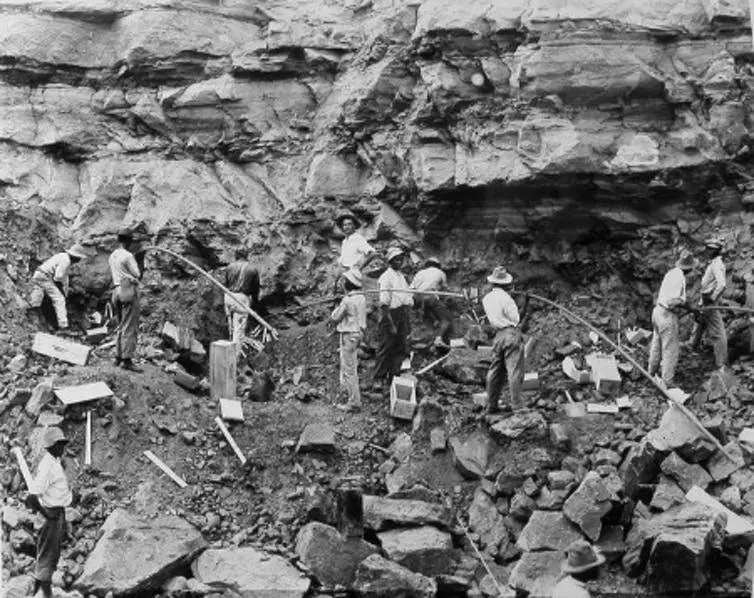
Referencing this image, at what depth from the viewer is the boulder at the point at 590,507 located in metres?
8.99

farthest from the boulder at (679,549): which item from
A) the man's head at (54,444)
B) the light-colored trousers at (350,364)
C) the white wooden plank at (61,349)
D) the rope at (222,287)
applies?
the white wooden plank at (61,349)

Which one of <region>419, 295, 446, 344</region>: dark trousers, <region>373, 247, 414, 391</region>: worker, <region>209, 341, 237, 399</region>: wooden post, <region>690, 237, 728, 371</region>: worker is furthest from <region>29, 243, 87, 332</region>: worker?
<region>690, 237, 728, 371</region>: worker

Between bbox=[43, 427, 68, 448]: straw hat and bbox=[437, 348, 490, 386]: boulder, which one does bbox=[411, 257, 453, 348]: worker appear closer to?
bbox=[437, 348, 490, 386]: boulder

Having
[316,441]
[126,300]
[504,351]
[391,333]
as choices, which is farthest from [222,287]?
[504,351]

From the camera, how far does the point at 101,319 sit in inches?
A: 519

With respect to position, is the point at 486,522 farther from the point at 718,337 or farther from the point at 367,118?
the point at 367,118

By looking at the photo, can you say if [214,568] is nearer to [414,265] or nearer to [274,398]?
[274,398]

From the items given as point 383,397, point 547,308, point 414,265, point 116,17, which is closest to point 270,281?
point 414,265

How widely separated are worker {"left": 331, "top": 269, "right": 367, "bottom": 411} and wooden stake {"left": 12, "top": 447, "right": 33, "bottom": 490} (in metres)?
3.63

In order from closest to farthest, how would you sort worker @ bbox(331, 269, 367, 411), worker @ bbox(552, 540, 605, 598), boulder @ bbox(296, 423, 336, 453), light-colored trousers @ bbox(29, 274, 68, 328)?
worker @ bbox(552, 540, 605, 598), boulder @ bbox(296, 423, 336, 453), worker @ bbox(331, 269, 367, 411), light-colored trousers @ bbox(29, 274, 68, 328)

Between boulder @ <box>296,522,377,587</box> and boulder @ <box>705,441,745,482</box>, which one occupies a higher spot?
boulder @ <box>705,441,745,482</box>

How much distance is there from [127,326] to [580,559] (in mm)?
5823

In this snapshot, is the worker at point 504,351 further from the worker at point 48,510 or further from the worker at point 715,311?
the worker at point 48,510

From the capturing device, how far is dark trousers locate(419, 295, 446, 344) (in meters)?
12.6
